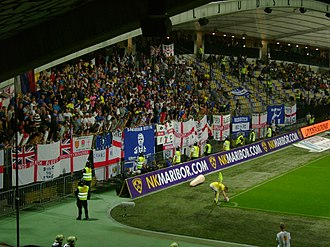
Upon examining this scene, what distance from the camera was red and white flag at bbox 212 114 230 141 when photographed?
3772 centimetres

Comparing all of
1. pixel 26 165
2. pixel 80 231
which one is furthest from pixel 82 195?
pixel 26 165

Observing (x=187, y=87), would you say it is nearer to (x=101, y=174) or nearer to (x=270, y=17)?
(x=270, y=17)

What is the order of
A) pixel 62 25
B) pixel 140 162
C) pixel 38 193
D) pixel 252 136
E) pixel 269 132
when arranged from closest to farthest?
pixel 62 25 < pixel 38 193 < pixel 140 162 < pixel 252 136 < pixel 269 132

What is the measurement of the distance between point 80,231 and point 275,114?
2705 centimetres

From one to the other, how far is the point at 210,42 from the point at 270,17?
11387 mm

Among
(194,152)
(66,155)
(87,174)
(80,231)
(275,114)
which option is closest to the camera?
(80,231)

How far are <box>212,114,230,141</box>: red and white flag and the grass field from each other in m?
4.29

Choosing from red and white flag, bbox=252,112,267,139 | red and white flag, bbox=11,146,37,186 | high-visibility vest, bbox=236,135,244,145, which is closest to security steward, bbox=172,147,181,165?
high-visibility vest, bbox=236,135,244,145

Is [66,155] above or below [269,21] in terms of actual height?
below

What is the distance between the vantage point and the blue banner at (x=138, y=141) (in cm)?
2802

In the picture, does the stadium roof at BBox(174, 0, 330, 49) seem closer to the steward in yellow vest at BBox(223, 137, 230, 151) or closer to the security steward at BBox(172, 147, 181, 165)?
the steward in yellow vest at BBox(223, 137, 230, 151)

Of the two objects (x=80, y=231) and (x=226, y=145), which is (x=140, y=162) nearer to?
(x=80, y=231)

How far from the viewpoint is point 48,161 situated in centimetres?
2378

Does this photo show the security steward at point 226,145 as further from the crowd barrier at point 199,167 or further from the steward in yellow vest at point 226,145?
the crowd barrier at point 199,167
